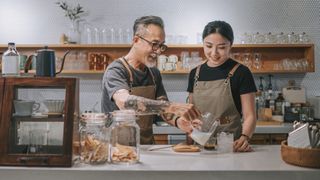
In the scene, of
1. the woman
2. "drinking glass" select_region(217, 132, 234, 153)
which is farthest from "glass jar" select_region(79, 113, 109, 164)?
the woman

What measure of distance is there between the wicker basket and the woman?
63 cm

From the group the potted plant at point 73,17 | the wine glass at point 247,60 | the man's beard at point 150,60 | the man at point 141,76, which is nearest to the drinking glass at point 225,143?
the man at point 141,76

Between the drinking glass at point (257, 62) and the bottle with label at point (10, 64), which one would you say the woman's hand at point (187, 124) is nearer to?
the bottle with label at point (10, 64)

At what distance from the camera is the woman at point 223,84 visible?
2170 mm

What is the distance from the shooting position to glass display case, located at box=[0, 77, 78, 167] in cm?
139

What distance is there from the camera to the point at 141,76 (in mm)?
2168

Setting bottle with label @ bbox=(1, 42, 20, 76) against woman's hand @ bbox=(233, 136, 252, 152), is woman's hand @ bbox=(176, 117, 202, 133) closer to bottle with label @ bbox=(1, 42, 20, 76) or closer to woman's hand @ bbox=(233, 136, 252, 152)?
woman's hand @ bbox=(233, 136, 252, 152)

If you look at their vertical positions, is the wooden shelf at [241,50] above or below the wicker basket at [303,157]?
above

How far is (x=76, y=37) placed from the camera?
4.36 meters

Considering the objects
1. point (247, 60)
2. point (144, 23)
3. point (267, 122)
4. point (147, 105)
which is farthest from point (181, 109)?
point (247, 60)

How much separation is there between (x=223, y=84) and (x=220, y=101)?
14 centimetres

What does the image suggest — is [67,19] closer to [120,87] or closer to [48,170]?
[120,87]

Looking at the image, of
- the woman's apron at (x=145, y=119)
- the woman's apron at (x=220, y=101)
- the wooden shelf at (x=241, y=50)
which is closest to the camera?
the woman's apron at (x=145, y=119)

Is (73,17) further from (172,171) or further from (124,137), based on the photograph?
(172,171)
